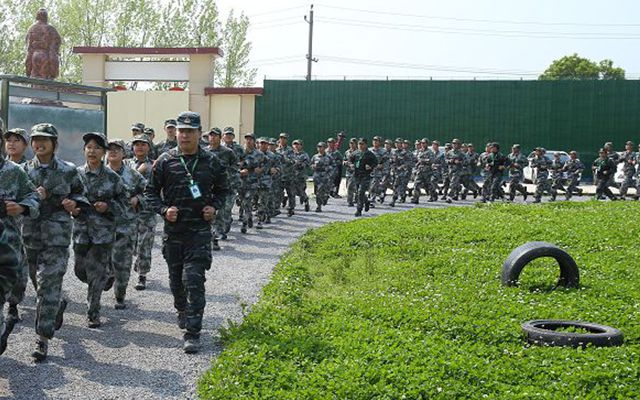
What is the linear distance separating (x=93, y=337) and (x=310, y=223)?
35.8ft

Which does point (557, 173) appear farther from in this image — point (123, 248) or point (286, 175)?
point (123, 248)

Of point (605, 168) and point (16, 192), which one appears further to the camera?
point (605, 168)

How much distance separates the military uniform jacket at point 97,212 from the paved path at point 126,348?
0.93 m

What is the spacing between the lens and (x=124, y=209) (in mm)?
8094

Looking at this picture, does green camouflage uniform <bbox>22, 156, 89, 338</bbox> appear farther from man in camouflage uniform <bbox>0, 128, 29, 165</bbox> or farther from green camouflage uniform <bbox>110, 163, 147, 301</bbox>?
green camouflage uniform <bbox>110, 163, 147, 301</bbox>

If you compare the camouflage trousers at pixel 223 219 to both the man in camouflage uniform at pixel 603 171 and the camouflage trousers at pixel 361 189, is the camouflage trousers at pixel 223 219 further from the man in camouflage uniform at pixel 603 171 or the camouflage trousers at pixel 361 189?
the man in camouflage uniform at pixel 603 171

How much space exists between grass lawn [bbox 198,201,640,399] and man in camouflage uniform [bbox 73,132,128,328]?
5.05 feet

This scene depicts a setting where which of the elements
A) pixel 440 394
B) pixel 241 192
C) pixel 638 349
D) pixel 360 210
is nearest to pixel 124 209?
pixel 440 394

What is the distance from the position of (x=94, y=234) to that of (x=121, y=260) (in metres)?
0.91

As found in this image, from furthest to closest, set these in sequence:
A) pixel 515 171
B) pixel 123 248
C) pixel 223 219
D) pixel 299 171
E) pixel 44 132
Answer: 1. pixel 515 171
2. pixel 299 171
3. pixel 223 219
4. pixel 123 248
5. pixel 44 132

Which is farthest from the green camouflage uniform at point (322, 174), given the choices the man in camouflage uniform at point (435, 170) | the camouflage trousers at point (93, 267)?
the camouflage trousers at point (93, 267)

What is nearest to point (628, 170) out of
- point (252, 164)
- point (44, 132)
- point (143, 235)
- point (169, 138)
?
point (252, 164)

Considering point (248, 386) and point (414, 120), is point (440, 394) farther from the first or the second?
point (414, 120)

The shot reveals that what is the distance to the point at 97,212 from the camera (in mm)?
7660
